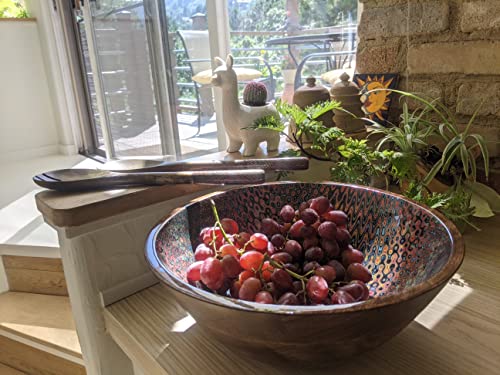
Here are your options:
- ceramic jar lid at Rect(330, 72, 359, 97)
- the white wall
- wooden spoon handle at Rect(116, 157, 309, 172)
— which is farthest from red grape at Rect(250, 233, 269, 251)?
the white wall

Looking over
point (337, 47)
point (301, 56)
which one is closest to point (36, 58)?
point (301, 56)

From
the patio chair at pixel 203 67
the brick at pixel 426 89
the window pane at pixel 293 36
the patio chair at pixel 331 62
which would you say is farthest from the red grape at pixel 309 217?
the patio chair at pixel 203 67

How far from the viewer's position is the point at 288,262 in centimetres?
51

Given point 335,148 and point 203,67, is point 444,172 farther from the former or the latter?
point 203,67

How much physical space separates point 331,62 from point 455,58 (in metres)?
1.02

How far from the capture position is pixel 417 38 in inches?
39.3

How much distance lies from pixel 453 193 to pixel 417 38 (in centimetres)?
44

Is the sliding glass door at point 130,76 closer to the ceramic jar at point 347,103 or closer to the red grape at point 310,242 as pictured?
the ceramic jar at point 347,103

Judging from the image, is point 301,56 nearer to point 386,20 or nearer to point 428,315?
point 386,20

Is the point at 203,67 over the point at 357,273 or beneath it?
over

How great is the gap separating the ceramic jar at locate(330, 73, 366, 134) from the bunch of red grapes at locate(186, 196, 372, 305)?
48 cm

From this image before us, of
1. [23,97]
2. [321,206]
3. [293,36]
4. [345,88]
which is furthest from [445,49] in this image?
[23,97]

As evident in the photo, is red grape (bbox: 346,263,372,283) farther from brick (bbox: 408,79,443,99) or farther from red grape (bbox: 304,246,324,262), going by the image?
brick (bbox: 408,79,443,99)

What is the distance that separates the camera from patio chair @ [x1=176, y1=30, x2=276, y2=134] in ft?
7.14
